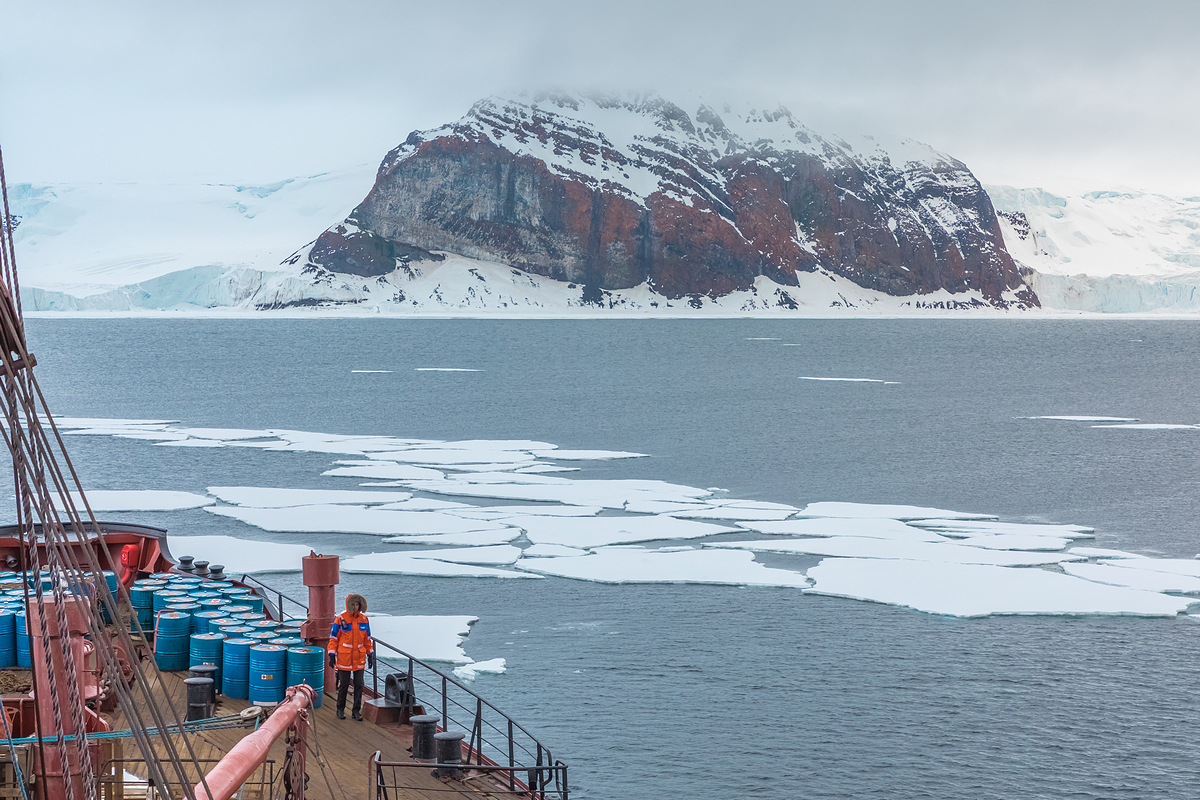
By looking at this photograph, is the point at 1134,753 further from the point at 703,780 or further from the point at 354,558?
the point at 354,558

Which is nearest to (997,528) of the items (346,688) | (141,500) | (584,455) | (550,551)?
(550,551)

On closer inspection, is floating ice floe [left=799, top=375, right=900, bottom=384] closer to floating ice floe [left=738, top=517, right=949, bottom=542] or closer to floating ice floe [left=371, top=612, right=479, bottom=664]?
floating ice floe [left=738, top=517, right=949, bottom=542]

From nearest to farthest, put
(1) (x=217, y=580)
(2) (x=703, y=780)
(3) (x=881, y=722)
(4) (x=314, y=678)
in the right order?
(4) (x=314, y=678) → (2) (x=703, y=780) → (3) (x=881, y=722) → (1) (x=217, y=580)

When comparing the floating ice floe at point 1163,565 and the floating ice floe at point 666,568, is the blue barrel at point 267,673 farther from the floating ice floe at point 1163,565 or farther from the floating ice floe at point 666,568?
the floating ice floe at point 1163,565

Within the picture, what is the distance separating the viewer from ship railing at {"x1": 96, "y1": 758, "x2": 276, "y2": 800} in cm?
1005

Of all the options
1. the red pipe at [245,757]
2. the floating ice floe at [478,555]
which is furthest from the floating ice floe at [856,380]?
the red pipe at [245,757]

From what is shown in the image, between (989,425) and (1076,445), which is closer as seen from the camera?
(1076,445)

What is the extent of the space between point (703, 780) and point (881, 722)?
4.04 metres

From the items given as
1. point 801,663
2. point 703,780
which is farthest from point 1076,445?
point 703,780


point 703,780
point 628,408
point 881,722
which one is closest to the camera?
point 703,780

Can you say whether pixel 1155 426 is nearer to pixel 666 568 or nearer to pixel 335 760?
pixel 666 568

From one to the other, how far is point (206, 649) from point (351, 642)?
2.44 metres

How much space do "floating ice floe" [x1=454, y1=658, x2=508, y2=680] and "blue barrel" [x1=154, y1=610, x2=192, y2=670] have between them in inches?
255

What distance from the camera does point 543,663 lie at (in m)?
24.0
